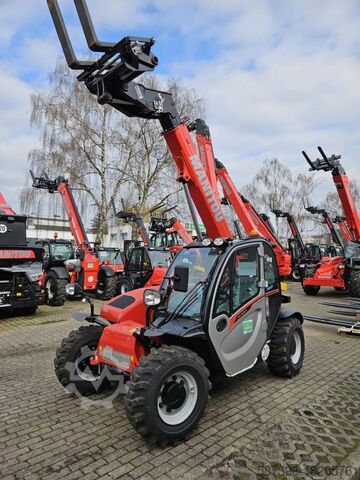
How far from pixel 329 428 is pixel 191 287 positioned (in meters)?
1.95

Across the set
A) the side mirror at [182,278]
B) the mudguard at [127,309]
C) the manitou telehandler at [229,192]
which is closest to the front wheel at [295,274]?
the manitou telehandler at [229,192]

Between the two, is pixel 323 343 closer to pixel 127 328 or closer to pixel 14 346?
pixel 127 328

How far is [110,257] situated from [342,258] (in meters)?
8.80

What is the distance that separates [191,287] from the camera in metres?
4.20

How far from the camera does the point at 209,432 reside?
141 inches

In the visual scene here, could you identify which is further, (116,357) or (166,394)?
(116,357)

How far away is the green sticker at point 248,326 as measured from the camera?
14.0 feet

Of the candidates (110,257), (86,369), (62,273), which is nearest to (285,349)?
(86,369)

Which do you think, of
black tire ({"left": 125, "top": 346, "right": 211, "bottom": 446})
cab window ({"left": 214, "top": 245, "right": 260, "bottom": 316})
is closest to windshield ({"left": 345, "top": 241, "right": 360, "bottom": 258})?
cab window ({"left": 214, "top": 245, "right": 260, "bottom": 316})

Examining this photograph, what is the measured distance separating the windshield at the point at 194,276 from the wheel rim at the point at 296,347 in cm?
184

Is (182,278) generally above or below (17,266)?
below

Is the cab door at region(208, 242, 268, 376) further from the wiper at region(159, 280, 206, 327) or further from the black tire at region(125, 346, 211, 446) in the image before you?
the black tire at region(125, 346, 211, 446)

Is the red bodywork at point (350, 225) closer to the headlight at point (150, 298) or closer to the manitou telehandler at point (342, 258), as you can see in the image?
the manitou telehandler at point (342, 258)

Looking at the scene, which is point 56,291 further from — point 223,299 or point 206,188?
point 223,299
